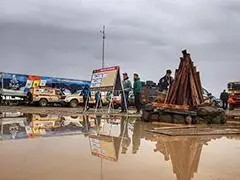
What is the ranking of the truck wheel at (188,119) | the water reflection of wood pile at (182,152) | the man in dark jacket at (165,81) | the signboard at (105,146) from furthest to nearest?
the man in dark jacket at (165,81), the truck wheel at (188,119), the signboard at (105,146), the water reflection of wood pile at (182,152)

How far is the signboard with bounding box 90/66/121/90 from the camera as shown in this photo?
19.2m

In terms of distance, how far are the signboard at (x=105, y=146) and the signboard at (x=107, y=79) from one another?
371 inches

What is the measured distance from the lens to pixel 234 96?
1385 inches

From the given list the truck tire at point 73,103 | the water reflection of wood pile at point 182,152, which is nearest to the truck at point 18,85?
the truck tire at point 73,103

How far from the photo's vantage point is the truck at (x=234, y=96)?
34.8 m

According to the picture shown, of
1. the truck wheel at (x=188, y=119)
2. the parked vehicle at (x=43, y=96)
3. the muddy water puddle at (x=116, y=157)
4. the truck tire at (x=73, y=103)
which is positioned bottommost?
the muddy water puddle at (x=116, y=157)

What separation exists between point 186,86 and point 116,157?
341 inches

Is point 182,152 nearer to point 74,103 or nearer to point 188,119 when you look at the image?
point 188,119

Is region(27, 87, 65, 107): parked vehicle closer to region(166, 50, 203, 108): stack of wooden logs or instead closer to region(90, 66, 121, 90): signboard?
region(90, 66, 121, 90): signboard

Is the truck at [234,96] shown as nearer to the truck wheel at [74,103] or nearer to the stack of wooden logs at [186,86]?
the truck wheel at [74,103]

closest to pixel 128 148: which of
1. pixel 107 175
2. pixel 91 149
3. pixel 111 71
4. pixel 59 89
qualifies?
pixel 91 149

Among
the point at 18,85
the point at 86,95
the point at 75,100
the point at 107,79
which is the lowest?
the point at 75,100

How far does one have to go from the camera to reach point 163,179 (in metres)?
5.20

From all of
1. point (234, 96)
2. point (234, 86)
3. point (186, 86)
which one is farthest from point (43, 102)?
point (186, 86)
